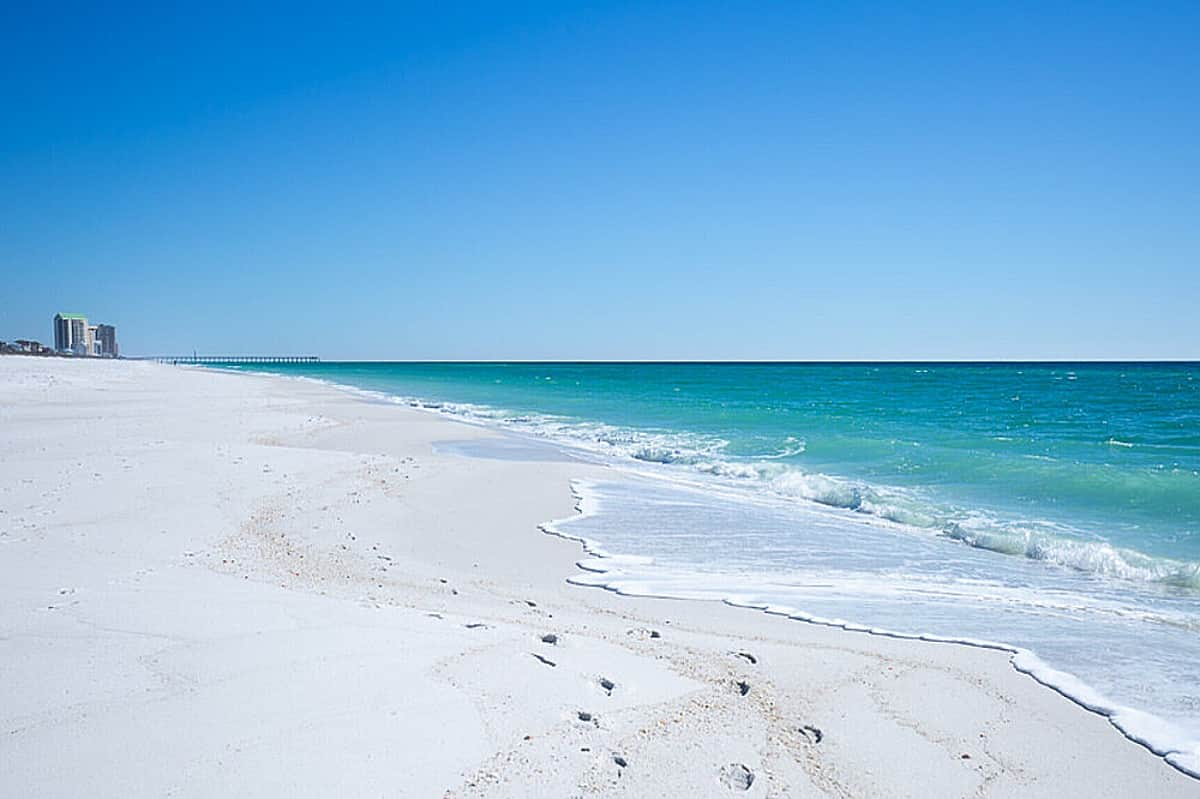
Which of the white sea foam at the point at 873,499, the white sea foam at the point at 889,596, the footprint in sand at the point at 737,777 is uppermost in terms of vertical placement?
the footprint in sand at the point at 737,777

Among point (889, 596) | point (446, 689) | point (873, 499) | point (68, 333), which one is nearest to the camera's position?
point (446, 689)

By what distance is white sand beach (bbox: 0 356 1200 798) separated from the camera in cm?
349

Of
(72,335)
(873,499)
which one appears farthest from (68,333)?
(873,499)

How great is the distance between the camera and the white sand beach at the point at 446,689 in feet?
11.5

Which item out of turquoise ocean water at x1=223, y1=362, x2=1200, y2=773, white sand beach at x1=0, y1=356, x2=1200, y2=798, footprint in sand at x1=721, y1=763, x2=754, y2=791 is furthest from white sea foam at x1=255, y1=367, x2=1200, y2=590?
footprint in sand at x1=721, y1=763, x2=754, y2=791

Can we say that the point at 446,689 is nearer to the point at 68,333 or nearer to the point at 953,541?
the point at 953,541

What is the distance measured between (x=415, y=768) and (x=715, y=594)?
419cm

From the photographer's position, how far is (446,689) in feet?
14.2

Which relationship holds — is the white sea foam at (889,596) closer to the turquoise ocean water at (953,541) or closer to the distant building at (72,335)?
the turquoise ocean water at (953,541)

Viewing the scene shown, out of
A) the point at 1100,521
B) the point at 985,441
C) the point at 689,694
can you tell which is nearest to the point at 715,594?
the point at 689,694

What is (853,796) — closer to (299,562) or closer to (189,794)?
(189,794)

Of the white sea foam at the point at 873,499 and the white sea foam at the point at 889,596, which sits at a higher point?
the white sea foam at the point at 889,596

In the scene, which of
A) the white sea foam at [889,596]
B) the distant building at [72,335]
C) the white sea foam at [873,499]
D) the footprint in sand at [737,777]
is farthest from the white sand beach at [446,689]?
the distant building at [72,335]

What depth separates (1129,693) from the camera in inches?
202
